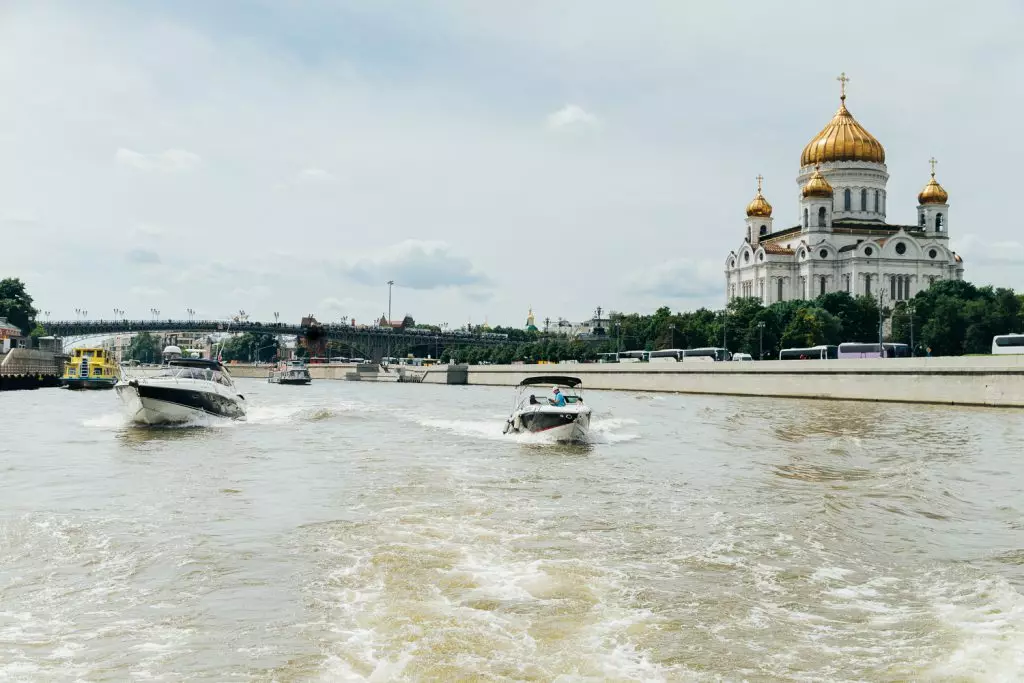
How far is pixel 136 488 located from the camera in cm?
1766

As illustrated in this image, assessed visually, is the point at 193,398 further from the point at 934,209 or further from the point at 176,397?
Answer: the point at 934,209

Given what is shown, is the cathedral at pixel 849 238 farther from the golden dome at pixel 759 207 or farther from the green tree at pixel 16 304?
the green tree at pixel 16 304

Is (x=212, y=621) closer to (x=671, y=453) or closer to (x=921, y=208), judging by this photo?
(x=671, y=453)

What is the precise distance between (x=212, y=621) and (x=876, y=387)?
50.4 metres

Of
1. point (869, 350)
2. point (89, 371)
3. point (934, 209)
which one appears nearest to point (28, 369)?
point (89, 371)

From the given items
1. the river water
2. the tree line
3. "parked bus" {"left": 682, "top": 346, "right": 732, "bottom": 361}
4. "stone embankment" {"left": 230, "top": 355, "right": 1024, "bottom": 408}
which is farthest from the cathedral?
the river water

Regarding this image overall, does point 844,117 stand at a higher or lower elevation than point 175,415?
higher

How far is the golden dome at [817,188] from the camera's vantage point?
12681 cm

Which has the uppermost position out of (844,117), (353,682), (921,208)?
(844,117)

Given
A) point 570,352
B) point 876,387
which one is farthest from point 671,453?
point 570,352

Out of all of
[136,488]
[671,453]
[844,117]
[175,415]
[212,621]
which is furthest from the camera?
[844,117]

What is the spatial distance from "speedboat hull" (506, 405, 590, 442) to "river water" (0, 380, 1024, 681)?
3.86 meters

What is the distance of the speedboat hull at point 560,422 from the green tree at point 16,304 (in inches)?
4131

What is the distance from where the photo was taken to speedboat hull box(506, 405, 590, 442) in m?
27.0
